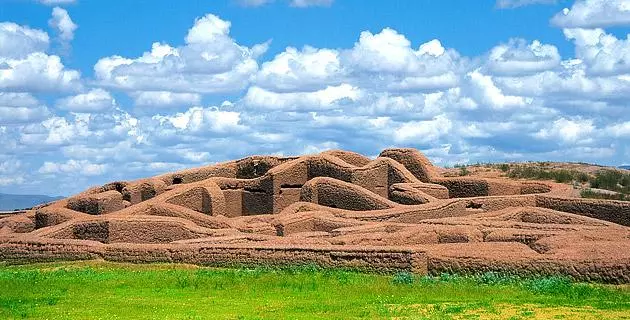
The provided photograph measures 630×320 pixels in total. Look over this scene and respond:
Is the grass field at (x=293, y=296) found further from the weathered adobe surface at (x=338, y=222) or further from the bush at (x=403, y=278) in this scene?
the weathered adobe surface at (x=338, y=222)

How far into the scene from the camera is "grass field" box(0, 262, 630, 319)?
14.3 m

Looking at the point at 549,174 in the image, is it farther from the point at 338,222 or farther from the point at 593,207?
the point at 338,222

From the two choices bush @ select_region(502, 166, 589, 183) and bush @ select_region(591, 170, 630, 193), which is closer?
bush @ select_region(591, 170, 630, 193)

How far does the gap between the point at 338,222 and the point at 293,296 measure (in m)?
9.68

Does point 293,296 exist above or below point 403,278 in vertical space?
below

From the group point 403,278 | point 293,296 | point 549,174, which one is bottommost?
point 293,296

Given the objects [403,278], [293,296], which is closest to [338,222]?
[403,278]

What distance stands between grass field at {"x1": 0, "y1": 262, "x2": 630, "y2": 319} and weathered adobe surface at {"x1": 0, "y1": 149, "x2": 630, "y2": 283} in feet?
1.91

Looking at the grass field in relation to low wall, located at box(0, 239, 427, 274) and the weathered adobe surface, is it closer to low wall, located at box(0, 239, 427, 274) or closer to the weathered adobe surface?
low wall, located at box(0, 239, 427, 274)

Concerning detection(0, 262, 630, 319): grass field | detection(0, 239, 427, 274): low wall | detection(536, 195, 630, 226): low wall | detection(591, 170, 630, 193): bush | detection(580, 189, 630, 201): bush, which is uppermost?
detection(591, 170, 630, 193): bush

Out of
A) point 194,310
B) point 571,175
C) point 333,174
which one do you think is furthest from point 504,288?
point 571,175

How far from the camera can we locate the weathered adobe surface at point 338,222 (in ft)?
62.2

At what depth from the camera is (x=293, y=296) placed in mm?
16609

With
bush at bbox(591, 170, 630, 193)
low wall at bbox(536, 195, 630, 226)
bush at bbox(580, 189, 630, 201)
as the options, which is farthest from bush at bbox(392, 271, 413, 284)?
bush at bbox(591, 170, 630, 193)
